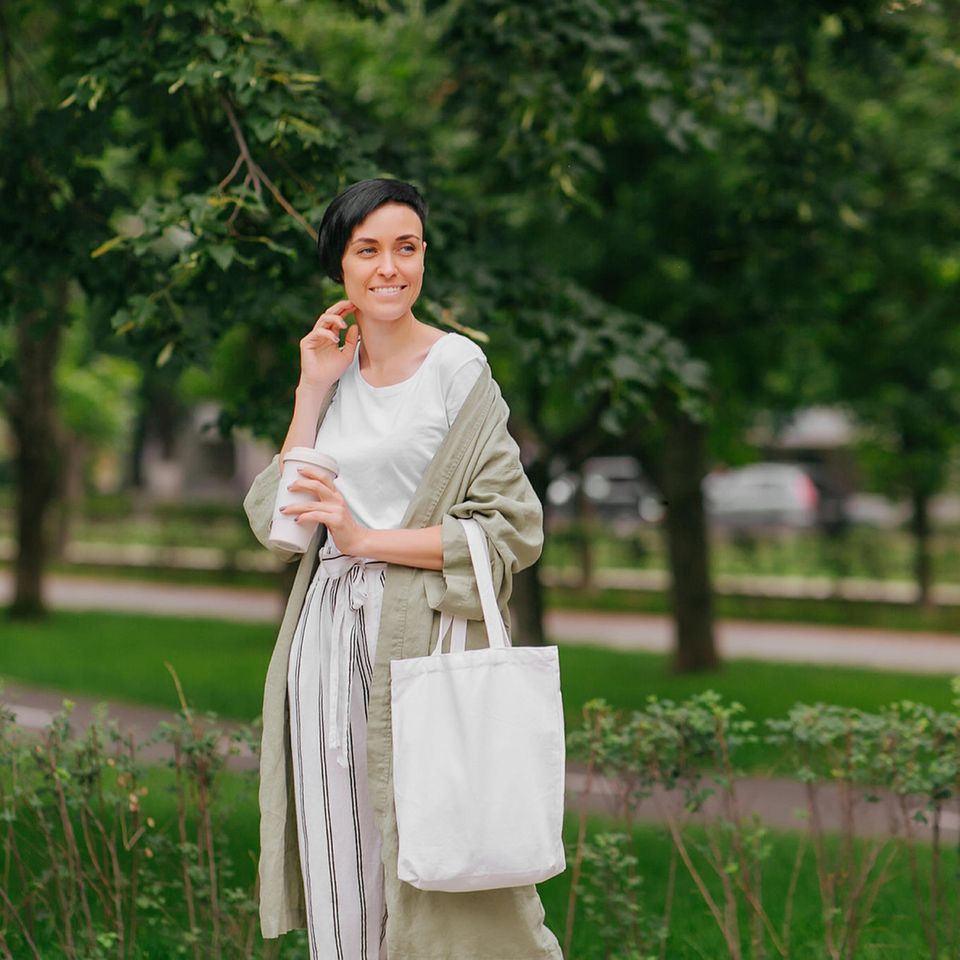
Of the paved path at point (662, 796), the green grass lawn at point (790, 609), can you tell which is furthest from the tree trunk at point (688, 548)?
the paved path at point (662, 796)

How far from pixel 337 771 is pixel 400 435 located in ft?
2.35

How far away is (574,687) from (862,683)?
101 inches

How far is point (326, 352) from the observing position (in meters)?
2.96

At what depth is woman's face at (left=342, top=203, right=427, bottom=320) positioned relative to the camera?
9.27 feet

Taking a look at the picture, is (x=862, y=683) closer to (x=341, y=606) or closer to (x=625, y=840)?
(x=625, y=840)

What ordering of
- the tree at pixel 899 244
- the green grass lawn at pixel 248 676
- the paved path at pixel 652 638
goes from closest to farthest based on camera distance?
the paved path at pixel 652 638, the tree at pixel 899 244, the green grass lawn at pixel 248 676

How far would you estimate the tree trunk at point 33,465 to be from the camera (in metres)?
16.2

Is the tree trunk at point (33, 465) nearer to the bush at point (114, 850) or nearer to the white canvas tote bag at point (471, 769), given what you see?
the bush at point (114, 850)

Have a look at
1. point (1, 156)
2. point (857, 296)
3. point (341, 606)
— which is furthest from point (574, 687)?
point (341, 606)

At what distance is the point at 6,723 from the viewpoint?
152 inches

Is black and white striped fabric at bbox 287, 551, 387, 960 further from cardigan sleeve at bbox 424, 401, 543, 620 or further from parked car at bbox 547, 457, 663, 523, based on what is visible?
parked car at bbox 547, 457, 663, 523

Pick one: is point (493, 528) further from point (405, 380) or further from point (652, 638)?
point (652, 638)

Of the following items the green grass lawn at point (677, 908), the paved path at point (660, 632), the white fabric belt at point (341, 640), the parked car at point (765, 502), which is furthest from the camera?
the parked car at point (765, 502)

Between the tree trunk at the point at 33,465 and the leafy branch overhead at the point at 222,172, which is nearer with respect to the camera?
the leafy branch overhead at the point at 222,172
